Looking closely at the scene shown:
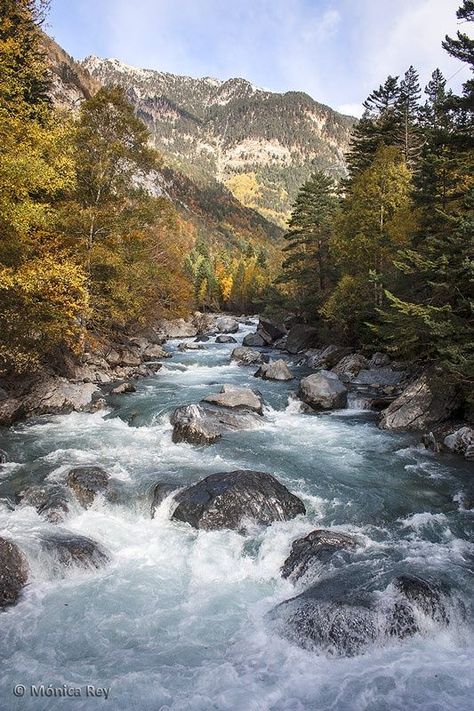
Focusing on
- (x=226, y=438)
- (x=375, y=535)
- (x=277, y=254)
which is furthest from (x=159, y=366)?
(x=277, y=254)

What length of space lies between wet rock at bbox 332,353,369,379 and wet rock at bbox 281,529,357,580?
15.9m

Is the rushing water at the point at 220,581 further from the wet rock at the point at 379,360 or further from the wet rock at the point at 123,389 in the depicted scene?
the wet rock at the point at 379,360

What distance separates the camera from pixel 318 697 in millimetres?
6066

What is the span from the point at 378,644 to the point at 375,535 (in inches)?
123

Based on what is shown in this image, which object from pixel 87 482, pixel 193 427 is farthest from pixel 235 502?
pixel 193 427

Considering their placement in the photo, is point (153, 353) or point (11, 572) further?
point (153, 353)

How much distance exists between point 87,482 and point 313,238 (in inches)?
1149

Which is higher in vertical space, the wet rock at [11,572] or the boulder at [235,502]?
the boulder at [235,502]

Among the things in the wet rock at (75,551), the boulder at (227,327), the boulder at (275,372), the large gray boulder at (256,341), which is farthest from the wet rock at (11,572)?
the boulder at (227,327)

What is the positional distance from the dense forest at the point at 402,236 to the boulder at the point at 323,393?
9.67 ft

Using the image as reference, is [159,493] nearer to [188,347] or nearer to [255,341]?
[188,347]

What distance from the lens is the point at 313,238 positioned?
35.9 m

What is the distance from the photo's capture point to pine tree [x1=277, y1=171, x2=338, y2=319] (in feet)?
117

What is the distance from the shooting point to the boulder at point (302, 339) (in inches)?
1443
